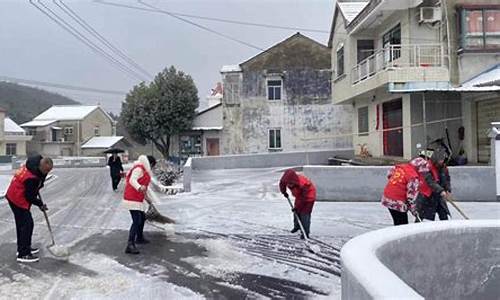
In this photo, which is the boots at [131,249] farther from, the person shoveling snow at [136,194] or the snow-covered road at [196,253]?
the snow-covered road at [196,253]

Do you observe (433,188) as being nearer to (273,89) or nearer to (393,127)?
(393,127)

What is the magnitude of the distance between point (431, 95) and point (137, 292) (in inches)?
561

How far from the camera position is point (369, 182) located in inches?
501

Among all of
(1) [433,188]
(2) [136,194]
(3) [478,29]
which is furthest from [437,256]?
(3) [478,29]

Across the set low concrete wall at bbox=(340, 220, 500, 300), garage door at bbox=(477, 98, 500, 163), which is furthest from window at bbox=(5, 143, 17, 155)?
low concrete wall at bbox=(340, 220, 500, 300)

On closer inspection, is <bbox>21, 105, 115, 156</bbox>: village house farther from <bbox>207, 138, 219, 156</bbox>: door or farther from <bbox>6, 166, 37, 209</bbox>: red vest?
<bbox>6, 166, 37, 209</bbox>: red vest

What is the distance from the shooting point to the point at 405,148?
59.0ft

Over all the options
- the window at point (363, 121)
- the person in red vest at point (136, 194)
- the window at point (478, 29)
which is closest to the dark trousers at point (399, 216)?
the person in red vest at point (136, 194)

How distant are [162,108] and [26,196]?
32150mm

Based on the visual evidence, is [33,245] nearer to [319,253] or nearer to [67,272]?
[67,272]

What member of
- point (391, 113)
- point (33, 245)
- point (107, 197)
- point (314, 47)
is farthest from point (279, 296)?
point (314, 47)

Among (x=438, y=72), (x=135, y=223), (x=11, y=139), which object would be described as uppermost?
(x=438, y=72)

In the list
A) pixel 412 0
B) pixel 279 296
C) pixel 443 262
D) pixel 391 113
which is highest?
pixel 412 0

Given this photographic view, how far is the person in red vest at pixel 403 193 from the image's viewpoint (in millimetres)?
6797
